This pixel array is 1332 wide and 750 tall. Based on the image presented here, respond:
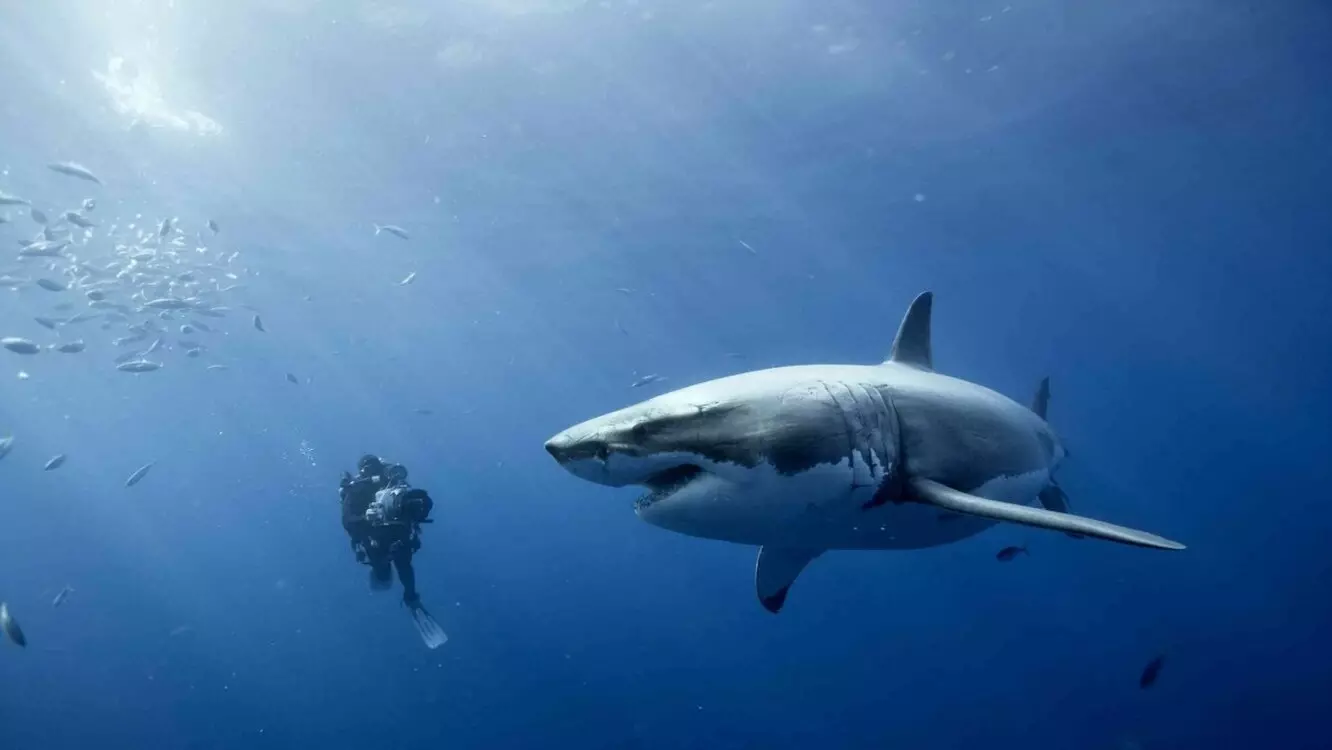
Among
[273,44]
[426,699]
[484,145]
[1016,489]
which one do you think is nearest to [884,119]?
[484,145]

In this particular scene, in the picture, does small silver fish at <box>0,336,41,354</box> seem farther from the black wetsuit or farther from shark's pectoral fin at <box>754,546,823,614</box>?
shark's pectoral fin at <box>754,546,823,614</box>

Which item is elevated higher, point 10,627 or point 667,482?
point 10,627

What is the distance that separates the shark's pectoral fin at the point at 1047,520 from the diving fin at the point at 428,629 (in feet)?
31.1

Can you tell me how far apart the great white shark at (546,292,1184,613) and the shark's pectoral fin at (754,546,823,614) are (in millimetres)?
897

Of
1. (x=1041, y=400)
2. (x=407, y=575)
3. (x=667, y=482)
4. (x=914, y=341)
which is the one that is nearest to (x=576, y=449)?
(x=667, y=482)

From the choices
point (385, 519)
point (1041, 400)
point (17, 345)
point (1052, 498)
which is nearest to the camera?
point (1052, 498)

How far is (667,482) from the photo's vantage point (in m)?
2.76

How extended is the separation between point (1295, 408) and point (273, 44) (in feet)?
306

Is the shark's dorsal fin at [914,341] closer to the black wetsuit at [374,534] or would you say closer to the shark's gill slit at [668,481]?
the shark's gill slit at [668,481]

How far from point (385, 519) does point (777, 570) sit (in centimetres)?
721

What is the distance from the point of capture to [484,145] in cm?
1931

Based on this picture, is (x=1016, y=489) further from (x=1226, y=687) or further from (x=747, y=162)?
(x=1226, y=687)

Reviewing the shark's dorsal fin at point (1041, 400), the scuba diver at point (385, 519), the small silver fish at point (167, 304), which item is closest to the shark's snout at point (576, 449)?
the shark's dorsal fin at point (1041, 400)

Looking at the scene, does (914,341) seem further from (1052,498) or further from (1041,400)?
(1041,400)
